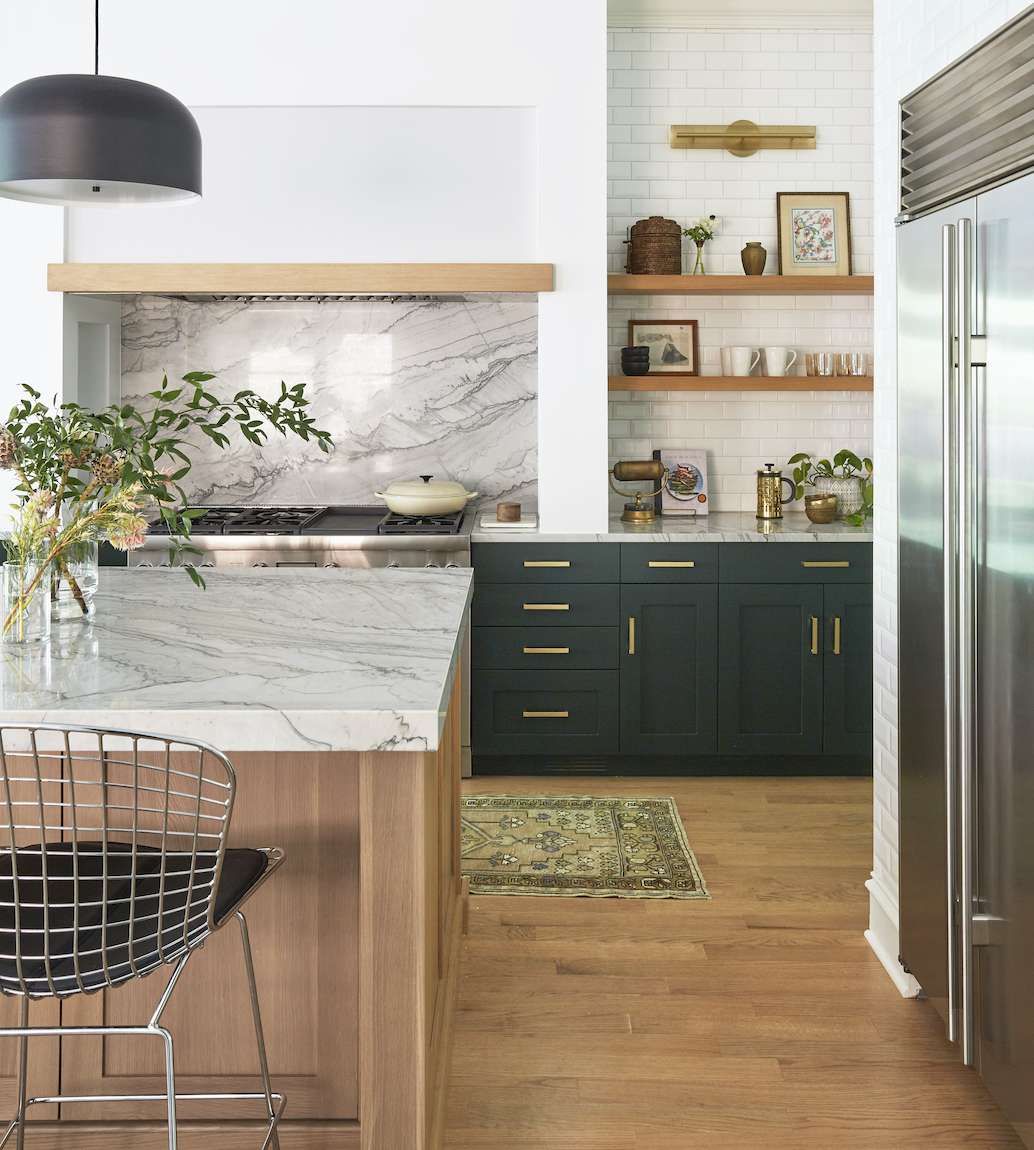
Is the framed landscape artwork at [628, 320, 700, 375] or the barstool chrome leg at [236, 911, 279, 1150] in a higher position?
the framed landscape artwork at [628, 320, 700, 375]

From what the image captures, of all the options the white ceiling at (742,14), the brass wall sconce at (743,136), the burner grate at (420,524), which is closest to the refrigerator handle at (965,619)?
the burner grate at (420,524)

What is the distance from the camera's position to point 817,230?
5.33m

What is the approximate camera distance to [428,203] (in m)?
4.77

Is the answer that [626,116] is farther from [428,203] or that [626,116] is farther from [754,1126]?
[754,1126]

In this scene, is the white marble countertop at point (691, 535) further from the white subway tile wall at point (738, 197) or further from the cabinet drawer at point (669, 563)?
the white subway tile wall at point (738, 197)

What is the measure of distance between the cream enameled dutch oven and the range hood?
2.53ft

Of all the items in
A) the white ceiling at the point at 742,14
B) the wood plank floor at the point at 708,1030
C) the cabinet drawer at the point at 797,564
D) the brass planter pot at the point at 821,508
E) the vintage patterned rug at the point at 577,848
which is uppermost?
the white ceiling at the point at 742,14

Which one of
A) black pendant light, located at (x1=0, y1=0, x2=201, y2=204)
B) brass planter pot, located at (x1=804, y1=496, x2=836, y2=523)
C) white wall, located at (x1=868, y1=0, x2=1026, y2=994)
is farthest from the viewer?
brass planter pot, located at (x1=804, y1=496, x2=836, y2=523)

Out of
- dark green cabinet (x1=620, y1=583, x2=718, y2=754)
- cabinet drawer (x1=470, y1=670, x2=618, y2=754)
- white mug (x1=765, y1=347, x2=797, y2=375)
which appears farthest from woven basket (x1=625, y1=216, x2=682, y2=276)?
cabinet drawer (x1=470, y1=670, x2=618, y2=754)

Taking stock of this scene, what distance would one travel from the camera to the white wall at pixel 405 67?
4703 millimetres

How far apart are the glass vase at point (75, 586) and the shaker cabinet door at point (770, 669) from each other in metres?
2.73

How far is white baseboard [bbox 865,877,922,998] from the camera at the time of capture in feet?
9.89

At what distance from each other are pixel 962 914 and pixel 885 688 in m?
0.79

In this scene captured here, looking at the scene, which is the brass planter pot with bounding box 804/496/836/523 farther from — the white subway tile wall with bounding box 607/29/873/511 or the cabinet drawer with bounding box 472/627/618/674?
the cabinet drawer with bounding box 472/627/618/674
